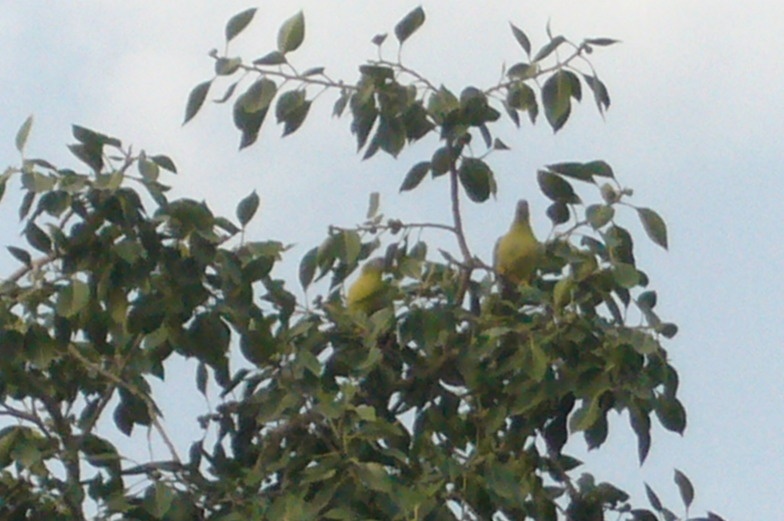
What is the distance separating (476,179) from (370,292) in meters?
0.37

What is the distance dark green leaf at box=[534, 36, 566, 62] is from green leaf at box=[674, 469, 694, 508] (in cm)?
87

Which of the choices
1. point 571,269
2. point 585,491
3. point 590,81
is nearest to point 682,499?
point 585,491

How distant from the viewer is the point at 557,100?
12.2ft

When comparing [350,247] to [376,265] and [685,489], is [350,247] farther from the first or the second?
[685,489]

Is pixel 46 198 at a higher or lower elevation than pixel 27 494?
higher

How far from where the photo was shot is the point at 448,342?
3.80 m

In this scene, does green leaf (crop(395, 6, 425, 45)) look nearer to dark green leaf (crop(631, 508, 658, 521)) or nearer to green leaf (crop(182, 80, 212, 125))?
green leaf (crop(182, 80, 212, 125))

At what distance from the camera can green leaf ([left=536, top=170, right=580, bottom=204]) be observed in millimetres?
3752

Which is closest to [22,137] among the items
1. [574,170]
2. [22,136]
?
[22,136]

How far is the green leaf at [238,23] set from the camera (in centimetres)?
364

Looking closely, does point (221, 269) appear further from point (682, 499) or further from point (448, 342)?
point (682, 499)

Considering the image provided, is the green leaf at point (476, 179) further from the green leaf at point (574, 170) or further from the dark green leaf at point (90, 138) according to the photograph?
→ the dark green leaf at point (90, 138)

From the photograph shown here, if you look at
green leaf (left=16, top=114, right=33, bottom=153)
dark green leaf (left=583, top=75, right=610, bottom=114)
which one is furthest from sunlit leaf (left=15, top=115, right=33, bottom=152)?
dark green leaf (left=583, top=75, right=610, bottom=114)

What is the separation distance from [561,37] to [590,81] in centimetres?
11
